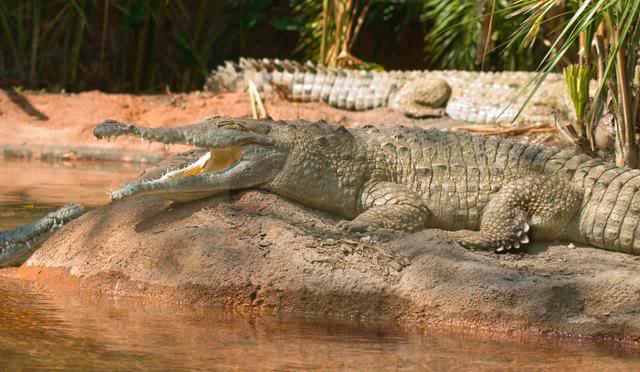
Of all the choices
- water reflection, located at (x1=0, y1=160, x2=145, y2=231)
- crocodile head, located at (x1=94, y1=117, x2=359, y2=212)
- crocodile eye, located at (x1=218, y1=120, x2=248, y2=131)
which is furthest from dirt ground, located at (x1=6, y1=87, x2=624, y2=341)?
water reflection, located at (x1=0, y1=160, x2=145, y2=231)

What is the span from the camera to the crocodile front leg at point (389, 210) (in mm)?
6035

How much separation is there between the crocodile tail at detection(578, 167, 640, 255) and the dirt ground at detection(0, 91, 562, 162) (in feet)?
17.5

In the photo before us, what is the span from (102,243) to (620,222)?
3031 mm

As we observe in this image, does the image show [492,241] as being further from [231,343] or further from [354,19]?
[354,19]

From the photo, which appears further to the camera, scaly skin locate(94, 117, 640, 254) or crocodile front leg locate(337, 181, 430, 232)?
scaly skin locate(94, 117, 640, 254)

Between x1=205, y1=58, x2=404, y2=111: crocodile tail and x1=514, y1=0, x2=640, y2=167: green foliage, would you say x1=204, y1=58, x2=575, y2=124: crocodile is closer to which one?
x1=205, y1=58, x2=404, y2=111: crocodile tail

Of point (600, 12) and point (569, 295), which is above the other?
point (600, 12)

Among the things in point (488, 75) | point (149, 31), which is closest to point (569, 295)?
point (488, 75)

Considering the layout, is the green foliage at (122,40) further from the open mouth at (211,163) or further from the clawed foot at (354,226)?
the clawed foot at (354,226)

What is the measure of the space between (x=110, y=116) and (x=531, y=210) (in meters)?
7.44

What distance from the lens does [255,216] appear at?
5867mm

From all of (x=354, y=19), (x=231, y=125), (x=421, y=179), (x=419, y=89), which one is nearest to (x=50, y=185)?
(x=231, y=125)

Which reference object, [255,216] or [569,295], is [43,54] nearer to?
[255,216]

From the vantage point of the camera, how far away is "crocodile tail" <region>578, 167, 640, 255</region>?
20.4 ft
